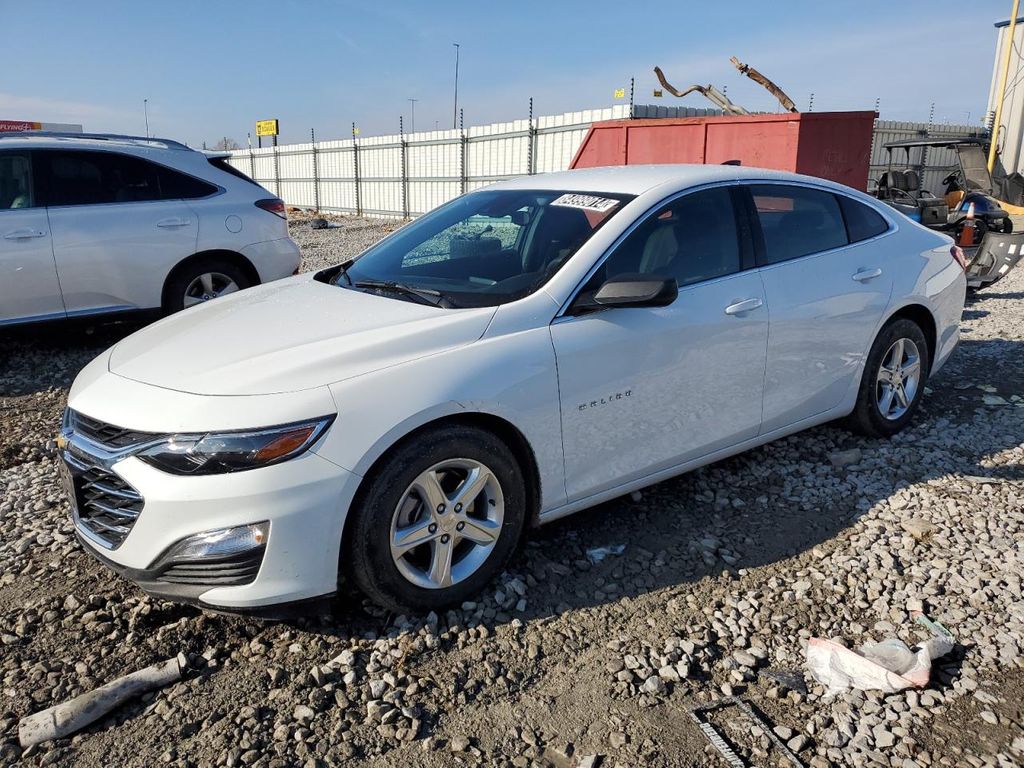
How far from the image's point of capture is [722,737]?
2.45m

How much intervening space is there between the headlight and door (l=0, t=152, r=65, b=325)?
460 cm

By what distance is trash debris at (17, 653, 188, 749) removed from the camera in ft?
8.00

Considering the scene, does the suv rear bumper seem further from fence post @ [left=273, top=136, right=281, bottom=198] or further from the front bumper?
fence post @ [left=273, top=136, right=281, bottom=198]

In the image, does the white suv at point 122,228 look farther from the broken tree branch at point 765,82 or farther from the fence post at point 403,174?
the fence post at point 403,174

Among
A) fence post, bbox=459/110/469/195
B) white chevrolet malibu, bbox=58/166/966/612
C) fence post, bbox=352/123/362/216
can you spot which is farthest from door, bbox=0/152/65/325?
fence post, bbox=352/123/362/216

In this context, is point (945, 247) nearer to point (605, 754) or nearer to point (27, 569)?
point (605, 754)

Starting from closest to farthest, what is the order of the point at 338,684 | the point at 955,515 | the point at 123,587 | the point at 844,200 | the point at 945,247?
1. the point at 338,684
2. the point at 123,587
3. the point at 955,515
4. the point at 844,200
5. the point at 945,247

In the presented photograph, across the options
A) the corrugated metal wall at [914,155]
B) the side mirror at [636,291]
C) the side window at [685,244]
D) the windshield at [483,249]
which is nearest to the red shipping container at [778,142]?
the side window at [685,244]

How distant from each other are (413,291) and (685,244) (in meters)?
1.30

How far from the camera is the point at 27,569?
135 inches

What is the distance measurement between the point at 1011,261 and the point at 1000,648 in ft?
23.9

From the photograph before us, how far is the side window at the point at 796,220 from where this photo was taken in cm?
404

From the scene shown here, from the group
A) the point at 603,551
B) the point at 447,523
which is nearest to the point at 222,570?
the point at 447,523

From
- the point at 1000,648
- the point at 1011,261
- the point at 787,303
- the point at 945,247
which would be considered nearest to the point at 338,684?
the point at 1000,648
